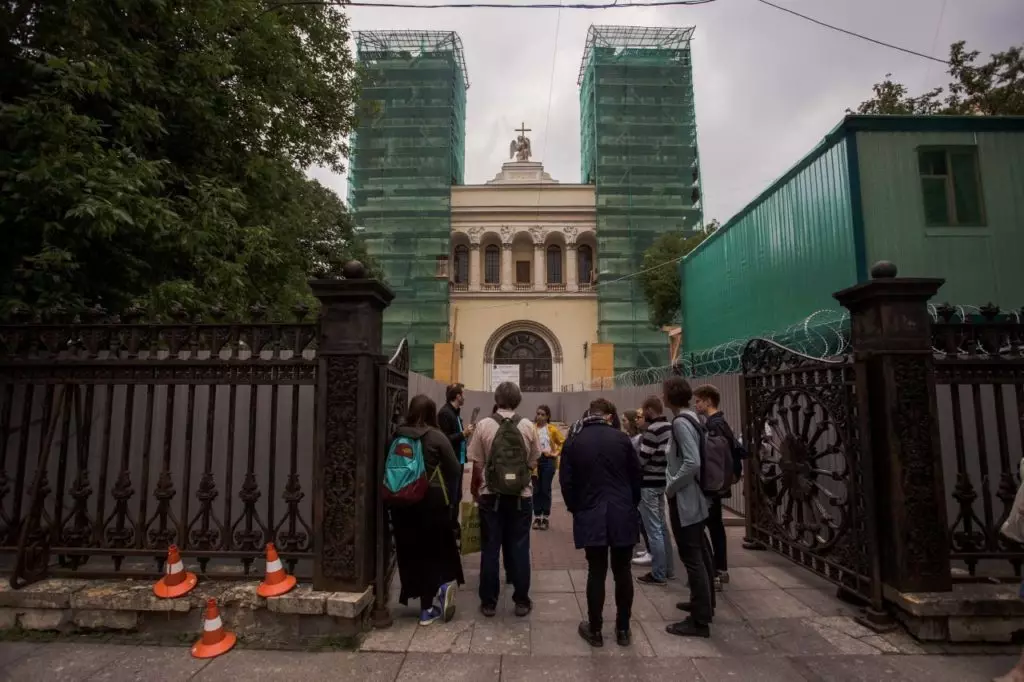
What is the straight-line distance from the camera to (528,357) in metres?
30.2

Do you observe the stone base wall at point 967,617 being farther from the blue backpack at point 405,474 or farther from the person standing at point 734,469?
the blue backpack at point 405,474

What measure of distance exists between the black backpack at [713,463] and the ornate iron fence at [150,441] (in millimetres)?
2876

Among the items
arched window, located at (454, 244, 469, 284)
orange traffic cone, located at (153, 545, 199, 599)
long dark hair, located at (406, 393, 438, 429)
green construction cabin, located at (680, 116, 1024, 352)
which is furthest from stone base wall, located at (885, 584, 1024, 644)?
arched window, located at (454, 244, 469, 284)

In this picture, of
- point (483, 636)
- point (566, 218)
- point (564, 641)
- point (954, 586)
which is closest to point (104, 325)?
point (483, 636)

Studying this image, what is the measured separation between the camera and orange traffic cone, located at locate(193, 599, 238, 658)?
3605mm

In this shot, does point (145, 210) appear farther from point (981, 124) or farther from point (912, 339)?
point (981, 124)

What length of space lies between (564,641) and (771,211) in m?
10.2

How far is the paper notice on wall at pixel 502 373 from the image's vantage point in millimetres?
27797

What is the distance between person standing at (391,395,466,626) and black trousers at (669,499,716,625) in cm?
163

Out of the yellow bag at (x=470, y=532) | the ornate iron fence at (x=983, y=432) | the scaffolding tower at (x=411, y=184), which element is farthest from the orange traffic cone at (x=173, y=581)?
the scaffolding tower at (x=411, y=184)

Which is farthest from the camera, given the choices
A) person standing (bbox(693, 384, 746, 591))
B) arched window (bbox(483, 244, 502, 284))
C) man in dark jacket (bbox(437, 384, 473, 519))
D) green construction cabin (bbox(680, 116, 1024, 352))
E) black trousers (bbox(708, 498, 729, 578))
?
arched window (bbox(483, 244, 502, 284))

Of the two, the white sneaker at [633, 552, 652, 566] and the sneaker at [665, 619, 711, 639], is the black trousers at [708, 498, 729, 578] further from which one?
the sneaker at [665, 619, 711, 639]

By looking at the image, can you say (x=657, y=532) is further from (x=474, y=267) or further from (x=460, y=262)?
(x=460, y=262)

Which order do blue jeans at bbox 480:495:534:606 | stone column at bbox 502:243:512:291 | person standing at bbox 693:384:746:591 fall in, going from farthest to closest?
stone column at bbox 502:243:512:291
person standing at bbox 693:384:746:591
blue jeans at bbox 480:495:534:606
